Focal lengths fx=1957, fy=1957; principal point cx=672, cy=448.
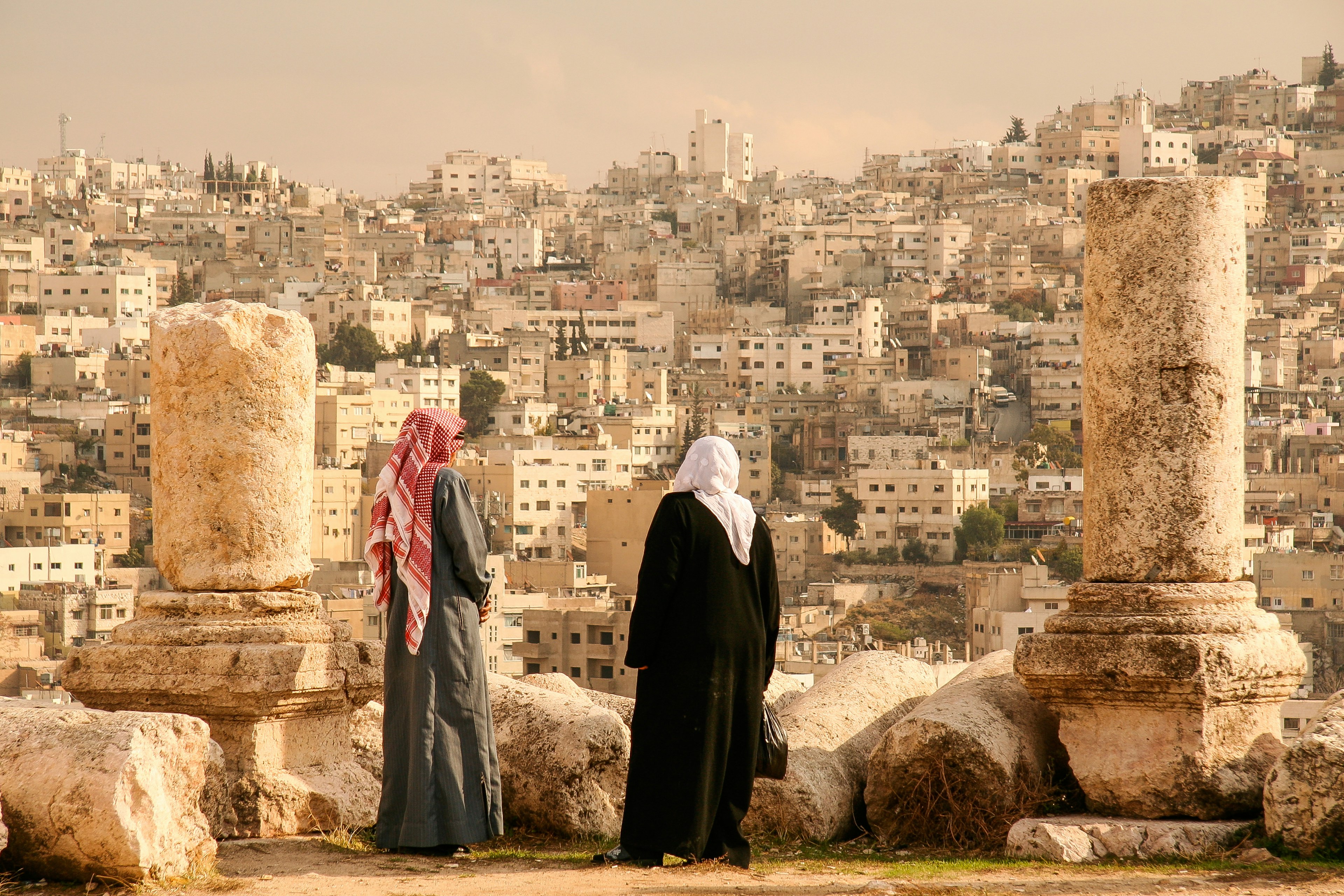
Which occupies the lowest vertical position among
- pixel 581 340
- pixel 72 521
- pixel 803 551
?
pixel 803 551

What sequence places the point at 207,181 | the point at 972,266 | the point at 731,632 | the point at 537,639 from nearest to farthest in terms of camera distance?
the point at 731,632 < the point at 537,639 < the point at 972,266 < the point at 207,181

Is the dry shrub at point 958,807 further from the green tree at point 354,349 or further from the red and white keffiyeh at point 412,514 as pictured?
the green tree at point 354,349

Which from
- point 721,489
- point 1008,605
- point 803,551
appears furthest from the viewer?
point 803,551

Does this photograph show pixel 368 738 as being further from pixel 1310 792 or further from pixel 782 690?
pixel 1310 792

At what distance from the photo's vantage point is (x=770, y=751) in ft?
21.7

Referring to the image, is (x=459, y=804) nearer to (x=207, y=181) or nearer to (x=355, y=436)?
(x=355, y=436)

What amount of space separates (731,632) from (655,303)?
294 feet

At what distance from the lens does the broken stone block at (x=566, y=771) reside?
7094 millimetres

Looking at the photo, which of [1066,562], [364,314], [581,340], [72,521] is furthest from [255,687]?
[581,340]

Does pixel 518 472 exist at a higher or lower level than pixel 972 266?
lower

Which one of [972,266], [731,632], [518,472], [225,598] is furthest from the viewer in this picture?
[972,266]

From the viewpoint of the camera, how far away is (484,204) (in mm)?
129000

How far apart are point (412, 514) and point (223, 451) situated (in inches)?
34.8

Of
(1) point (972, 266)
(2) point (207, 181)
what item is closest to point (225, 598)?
(1) point (972, 266)
